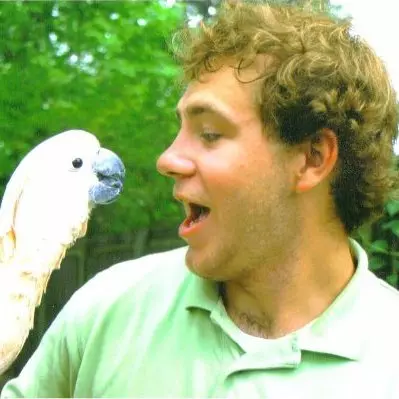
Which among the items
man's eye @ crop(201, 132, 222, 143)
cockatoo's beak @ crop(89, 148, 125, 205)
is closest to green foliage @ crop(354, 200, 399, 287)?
cockatoo's beak @ crop(89, 148, 125, 205)

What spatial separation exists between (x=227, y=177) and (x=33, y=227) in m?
0.47

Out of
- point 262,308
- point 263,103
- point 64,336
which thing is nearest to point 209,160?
point 263,103

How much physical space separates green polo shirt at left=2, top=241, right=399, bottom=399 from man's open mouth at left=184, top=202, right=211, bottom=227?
0.36 feet

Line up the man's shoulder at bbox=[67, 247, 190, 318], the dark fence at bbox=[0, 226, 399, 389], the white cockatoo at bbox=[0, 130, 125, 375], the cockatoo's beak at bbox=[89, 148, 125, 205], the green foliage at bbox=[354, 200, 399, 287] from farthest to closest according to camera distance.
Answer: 1. the green foliage at bbox=[354, 200, 399, 287]
2. the dark fence at bbox=[0, 226, 399, 389]
3. the cockatoo's beak at bbox=[89, 148, 125, 205]
4. the white cockatoo at bbox=[0, 130, 125, 375]
5. the man's shoulder at bbox=[67, 247, 190, 318]

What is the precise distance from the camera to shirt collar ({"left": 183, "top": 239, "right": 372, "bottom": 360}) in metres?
0.76

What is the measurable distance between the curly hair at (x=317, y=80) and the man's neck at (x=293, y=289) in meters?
0.08

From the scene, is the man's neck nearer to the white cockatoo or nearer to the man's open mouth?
the man's open mouth

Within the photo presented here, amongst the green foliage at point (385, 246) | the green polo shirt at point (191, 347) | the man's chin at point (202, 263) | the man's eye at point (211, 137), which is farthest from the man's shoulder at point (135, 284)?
the green foliage at point (385, 246)

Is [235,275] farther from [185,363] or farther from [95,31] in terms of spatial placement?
[95,31]

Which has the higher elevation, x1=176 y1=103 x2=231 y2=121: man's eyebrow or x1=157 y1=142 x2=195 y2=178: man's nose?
x1=176 y1=103 x2=231 y2=121: man's eyebrow

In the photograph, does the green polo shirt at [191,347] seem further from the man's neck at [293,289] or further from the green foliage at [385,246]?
the green foliage at [385,246]

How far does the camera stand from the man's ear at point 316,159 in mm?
811

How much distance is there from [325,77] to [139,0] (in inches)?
32.2

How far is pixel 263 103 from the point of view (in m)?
0.78
